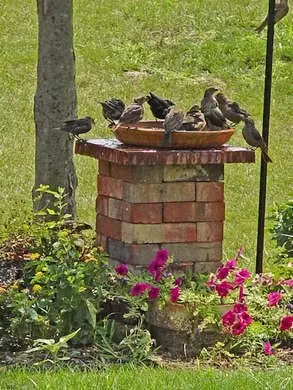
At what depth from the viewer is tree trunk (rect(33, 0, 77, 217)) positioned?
30.4ft

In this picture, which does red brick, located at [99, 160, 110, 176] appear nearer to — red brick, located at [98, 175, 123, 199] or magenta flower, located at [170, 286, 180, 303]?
red brick, located at [98, 175, 123, 199]

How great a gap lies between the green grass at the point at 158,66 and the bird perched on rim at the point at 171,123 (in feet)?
17.1

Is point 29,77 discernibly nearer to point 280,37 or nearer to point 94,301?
point 280,37

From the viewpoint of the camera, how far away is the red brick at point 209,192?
7520 millimetres

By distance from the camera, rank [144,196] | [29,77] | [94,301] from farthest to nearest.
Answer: [29,77]
[144,196]
[94,301]

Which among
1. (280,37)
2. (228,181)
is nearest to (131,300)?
(228,181)

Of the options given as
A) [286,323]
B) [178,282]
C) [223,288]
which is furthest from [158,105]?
[286,323]

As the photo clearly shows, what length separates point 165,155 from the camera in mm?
7273

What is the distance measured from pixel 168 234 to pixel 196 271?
0.35 metres

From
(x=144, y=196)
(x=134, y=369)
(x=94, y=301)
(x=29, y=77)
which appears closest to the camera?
(x=134, y=369)

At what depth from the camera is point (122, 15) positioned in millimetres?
19281

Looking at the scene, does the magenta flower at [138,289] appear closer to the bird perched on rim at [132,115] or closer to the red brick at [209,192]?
the red brick at [209,192]

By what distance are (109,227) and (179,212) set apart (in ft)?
1.74

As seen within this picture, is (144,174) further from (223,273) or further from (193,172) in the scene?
(223,273)
